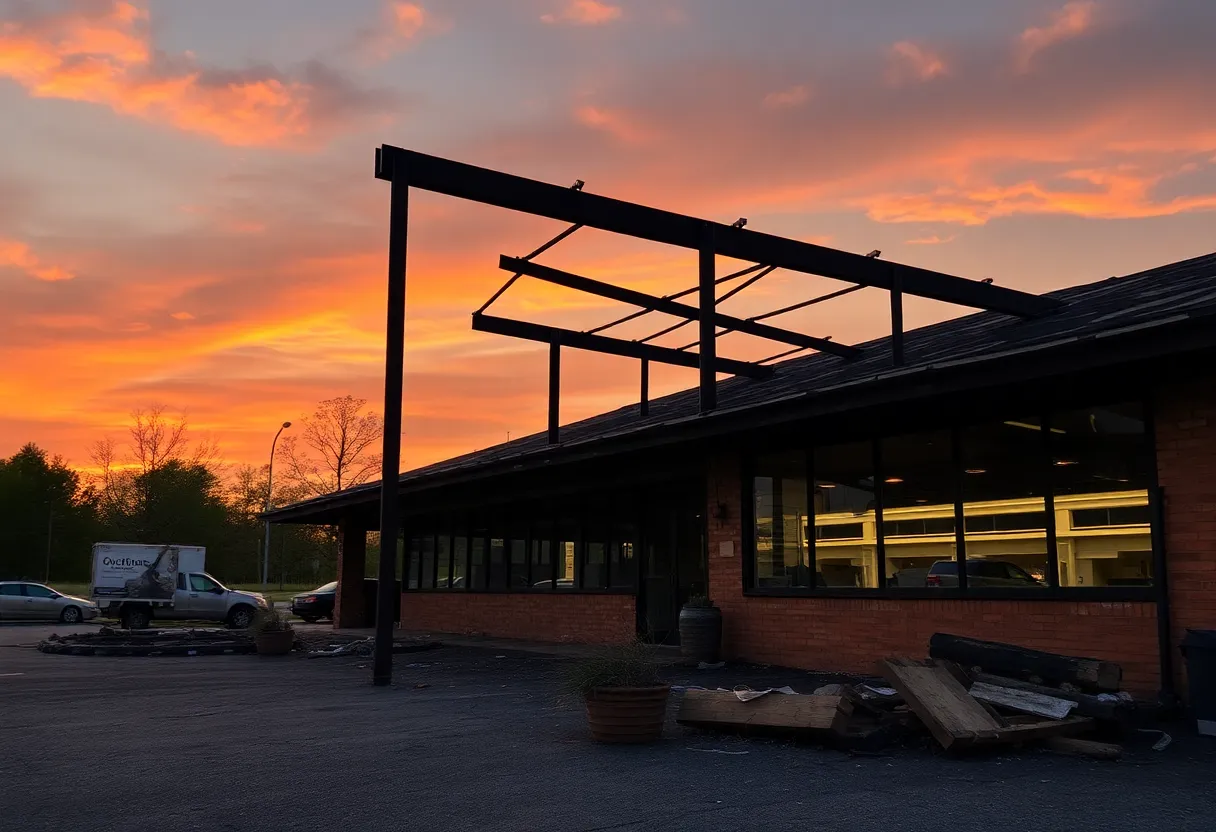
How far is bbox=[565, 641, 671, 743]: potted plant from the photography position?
7.82 m

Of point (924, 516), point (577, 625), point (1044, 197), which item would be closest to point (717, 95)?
point (1044, 197)

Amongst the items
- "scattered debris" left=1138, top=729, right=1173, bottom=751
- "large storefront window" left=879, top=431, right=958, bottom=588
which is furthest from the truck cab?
"scattered debris" left=1138, top=729, right=1173, bottom=751

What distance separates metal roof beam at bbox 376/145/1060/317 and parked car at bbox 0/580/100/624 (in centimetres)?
2663

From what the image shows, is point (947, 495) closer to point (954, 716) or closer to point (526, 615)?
point (954, 716)

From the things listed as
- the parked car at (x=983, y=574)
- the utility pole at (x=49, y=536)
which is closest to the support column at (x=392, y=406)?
the parked car at (x=983, y=574)

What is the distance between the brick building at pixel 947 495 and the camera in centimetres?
920

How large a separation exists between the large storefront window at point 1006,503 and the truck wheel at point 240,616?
2478 centimetres

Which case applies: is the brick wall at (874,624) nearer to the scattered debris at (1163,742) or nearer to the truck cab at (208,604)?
the scattered debris at (1163,742)

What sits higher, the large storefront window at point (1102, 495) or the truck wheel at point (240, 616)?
the large storefront window at point (1102, 495)

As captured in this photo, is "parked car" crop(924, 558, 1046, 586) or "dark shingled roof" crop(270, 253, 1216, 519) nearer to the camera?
"dark shingled roof" crop(270, 253, 1216, 519)

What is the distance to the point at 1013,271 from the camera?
20.4 meters

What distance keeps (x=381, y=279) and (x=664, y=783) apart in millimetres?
16246

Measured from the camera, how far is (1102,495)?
32.7 ft

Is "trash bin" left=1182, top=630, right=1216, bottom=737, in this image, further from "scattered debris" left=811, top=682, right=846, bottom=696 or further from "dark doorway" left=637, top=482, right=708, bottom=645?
"dark doorway" left=637, top=482, right=708, bottom=645
